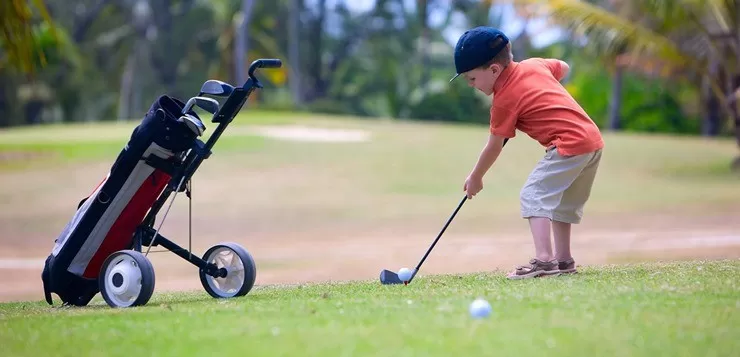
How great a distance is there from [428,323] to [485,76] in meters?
2.24

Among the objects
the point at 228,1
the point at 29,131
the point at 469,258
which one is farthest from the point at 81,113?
the point at 469,258

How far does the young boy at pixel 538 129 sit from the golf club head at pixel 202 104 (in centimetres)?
146

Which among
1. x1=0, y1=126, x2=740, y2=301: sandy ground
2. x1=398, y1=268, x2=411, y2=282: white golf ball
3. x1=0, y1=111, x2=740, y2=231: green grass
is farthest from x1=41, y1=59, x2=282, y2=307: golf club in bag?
x1=0, y1=111, x2=740, y2=231: green grass

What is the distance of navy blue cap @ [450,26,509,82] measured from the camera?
6.96m

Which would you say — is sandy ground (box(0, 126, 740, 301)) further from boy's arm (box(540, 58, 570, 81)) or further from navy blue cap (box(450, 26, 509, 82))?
navy blue cap (box(450, 26, 509, 82))

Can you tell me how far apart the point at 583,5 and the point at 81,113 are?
47.0m

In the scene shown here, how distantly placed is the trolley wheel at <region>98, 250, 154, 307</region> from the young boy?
1.97 metres

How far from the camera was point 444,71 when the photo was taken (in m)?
74.4

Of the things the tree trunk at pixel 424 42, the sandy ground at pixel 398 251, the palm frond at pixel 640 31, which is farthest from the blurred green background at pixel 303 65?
the sandy ground at pixel 398 251

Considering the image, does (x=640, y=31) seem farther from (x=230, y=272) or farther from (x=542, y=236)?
(x=230, y=272)

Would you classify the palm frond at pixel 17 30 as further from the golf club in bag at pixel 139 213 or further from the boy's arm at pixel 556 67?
the boy's arm at pixel 556 67

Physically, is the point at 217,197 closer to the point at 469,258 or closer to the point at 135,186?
the point at 469,258

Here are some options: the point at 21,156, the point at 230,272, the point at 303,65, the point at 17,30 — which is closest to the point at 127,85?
the point at 303,65

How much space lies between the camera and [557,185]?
7109 mm
